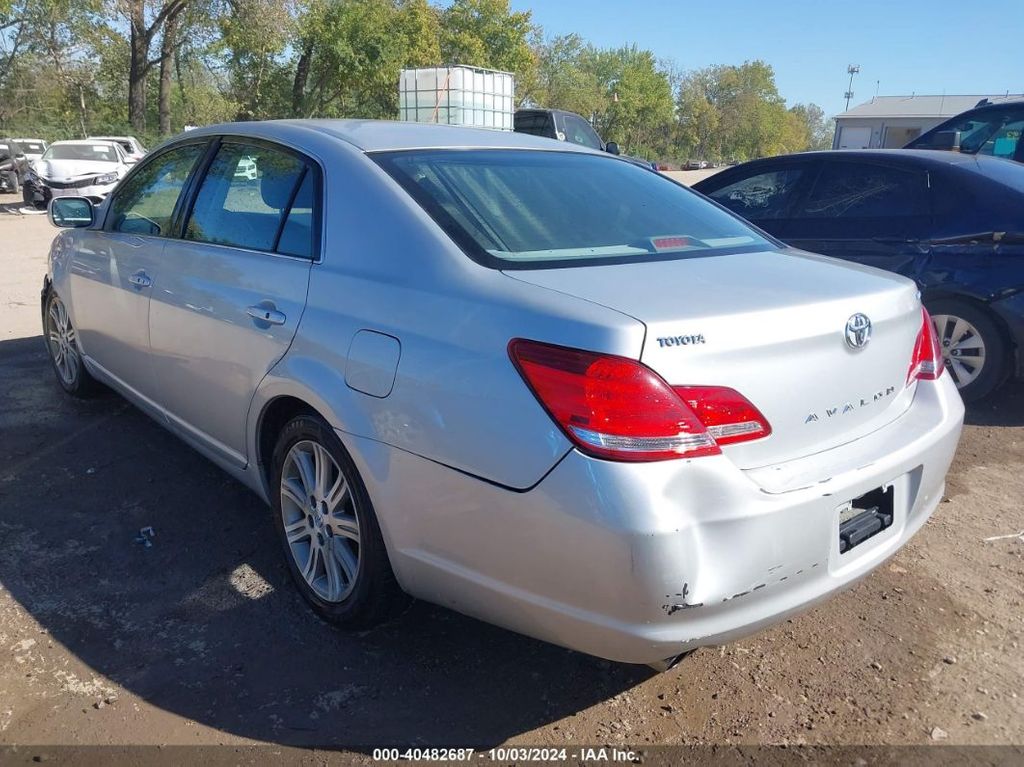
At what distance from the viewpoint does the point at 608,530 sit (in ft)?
6.09

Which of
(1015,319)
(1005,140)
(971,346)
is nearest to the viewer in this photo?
(1015,319)

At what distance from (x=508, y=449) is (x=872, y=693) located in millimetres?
1427

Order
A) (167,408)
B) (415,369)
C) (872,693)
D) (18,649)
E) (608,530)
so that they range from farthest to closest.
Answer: (167,408) < (18,649) < (872,693) < (415,369) < (608,530)

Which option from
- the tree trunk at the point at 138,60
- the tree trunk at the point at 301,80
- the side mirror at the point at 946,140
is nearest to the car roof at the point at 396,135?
the side mirror at the point at 946,140

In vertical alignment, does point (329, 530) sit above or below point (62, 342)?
below

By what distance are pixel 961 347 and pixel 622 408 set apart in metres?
3.91

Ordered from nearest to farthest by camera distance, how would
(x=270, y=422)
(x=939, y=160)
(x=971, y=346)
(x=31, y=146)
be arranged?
(x=270, y=422), (x=971, y=346), (x=939, y=160), (x=31, y=146)

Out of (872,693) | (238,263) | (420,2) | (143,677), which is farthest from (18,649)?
(420,2)

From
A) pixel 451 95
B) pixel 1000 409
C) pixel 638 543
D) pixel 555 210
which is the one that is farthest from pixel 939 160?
pixel 451 95

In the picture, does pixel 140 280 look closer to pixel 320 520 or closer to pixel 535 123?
pixel 320 520

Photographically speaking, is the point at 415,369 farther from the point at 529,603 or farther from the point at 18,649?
the point at 18,649

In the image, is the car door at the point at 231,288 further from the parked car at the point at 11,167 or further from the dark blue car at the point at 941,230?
the parked car at the point at 11,167

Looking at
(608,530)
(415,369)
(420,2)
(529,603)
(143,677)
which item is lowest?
(143,677)

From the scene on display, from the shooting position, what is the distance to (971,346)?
16.1 feet
